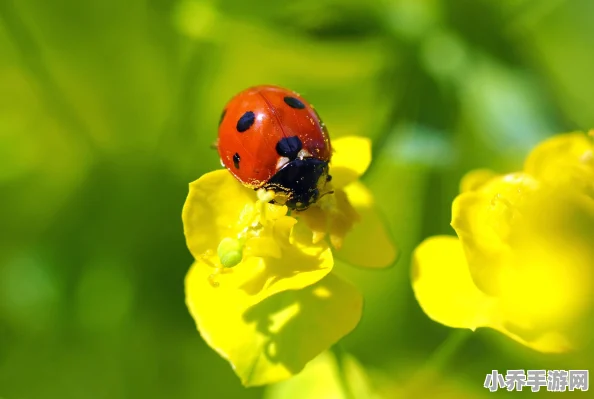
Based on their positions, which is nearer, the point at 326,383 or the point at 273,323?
the point at 273,323

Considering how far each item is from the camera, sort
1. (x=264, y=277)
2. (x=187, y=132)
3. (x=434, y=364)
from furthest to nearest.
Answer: (x=187, y=132) → (x=434, y=364) → (x=264, y=277)

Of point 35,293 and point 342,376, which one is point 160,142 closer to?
point 35,293

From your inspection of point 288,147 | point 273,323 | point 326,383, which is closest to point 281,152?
point 288,147

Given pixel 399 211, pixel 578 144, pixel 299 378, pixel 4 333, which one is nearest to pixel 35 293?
pixel 4 333

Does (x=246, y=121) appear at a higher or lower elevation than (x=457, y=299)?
higher

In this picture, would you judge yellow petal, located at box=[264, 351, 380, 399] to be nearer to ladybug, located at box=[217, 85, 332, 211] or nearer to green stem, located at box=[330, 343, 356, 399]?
green stem, located at box=[330, 343, 356, 399]

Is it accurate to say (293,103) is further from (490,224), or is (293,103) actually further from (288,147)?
(490,224)
